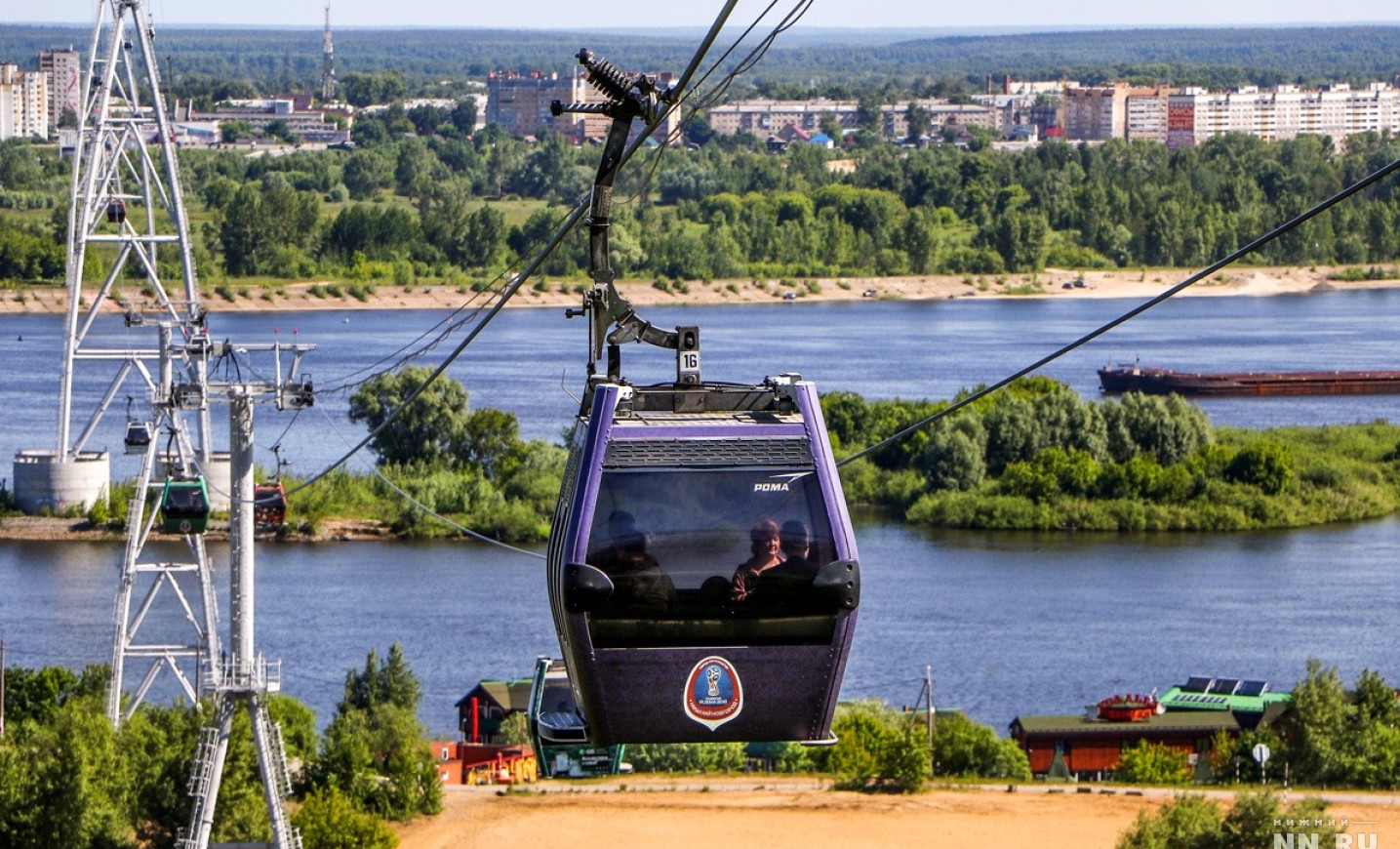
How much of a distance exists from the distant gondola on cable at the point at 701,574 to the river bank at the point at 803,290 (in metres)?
38.5

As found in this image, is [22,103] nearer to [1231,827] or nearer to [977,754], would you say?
[977,754]

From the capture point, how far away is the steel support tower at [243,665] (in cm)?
1011

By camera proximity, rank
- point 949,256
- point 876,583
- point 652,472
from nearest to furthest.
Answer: point 652,472 < point 876,583 < point 949,256

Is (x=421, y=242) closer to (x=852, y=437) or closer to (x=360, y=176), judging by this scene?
(x=360, y=176)

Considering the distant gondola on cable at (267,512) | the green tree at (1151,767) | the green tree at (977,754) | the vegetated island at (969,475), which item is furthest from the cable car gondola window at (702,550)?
the vegetated island at (969,475)

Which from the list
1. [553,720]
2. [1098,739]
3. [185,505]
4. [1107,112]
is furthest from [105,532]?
[1107,112]

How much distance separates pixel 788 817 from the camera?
45.7ft

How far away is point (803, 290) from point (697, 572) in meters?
46.9

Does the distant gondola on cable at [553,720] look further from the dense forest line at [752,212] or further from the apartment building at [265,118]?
the apartment building at [265,118]

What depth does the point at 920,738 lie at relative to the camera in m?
14.7

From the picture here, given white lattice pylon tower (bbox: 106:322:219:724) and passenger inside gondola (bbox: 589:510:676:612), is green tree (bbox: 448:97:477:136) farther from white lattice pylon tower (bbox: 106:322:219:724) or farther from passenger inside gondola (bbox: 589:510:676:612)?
passenger inside gondola (bbox: 589:510:676:612)

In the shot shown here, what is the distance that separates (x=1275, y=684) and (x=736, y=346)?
20656 mm

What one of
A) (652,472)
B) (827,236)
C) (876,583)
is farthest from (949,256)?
(652,472)

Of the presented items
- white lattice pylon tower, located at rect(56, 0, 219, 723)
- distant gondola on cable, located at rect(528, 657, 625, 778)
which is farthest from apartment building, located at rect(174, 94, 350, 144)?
distant gondola on cable, located at rect(528, 657, 625, 778)
